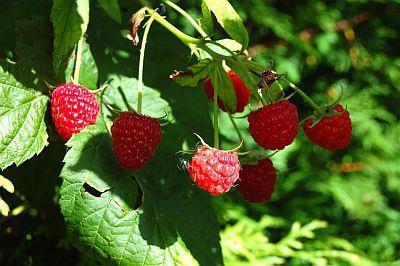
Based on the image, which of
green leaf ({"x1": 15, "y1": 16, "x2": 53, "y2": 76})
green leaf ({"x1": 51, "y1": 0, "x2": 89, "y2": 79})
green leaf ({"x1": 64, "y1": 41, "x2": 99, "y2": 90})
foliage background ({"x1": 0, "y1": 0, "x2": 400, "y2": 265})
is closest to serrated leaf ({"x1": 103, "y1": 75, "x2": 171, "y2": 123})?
green leaf ({"x1": 64, "y1": 41, "x2": 99, "y2": 90})

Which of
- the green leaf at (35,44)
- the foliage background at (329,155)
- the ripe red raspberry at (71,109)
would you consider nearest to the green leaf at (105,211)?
the ripe red raspberry at (71,109)

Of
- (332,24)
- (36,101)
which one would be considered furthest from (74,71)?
(332,24)

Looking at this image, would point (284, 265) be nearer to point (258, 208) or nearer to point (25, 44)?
point (258, 208)

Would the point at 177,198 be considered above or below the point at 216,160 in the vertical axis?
below

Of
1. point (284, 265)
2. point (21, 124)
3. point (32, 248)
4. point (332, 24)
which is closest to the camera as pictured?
point (21, 124)

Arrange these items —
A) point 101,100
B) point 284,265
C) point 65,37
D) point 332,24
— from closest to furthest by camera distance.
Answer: point 65,37
point 101,100
point 284,265
point 332,24
